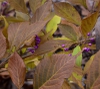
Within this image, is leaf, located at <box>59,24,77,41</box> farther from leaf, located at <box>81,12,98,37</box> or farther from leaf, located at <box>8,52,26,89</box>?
leaf, located at <box>8,52,26,89</box>

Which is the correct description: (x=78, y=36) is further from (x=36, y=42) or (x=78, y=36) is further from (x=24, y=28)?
(x=24, y=28)

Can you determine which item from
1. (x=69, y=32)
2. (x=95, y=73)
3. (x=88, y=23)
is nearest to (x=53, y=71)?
(x=95, y=73)

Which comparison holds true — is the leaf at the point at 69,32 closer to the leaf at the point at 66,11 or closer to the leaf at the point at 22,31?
the leaf at the point at 66,11

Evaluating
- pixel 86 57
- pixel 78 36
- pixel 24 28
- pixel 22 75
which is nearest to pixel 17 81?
pixel 22 75

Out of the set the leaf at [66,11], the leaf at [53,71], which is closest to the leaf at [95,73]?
the leaf at [53,71]

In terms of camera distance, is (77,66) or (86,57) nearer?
(77,66)

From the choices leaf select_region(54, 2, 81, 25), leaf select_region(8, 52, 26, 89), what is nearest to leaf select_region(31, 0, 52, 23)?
leaf select_region(54, 2, 81, 25)

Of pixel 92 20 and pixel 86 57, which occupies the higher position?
pixel 92 20

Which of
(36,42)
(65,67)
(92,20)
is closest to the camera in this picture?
(65,67)
